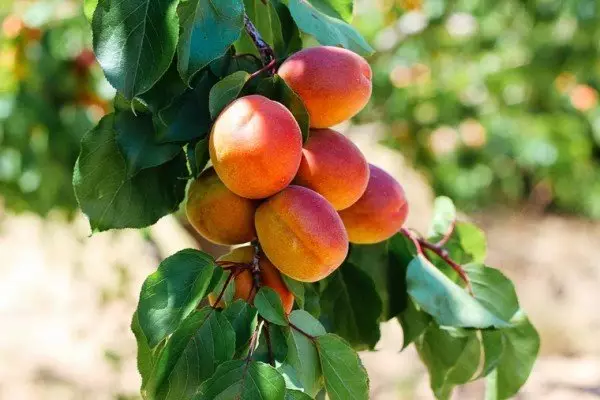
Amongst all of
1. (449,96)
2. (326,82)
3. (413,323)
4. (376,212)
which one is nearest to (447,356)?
(413,323)

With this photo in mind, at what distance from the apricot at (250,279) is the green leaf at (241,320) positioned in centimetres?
2

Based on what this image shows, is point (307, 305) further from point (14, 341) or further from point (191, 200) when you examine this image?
point (14, 341)

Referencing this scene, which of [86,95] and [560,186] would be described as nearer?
[86,95]

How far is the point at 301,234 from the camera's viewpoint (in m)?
0.48

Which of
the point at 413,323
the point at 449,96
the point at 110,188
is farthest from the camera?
the point at 449,96

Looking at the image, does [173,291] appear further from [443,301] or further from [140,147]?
[443,301]

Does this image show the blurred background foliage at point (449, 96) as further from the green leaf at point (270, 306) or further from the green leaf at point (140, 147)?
the green leaf at point (270, 306)

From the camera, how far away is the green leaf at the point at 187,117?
1.73 ft

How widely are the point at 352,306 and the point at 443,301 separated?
8 centimetres

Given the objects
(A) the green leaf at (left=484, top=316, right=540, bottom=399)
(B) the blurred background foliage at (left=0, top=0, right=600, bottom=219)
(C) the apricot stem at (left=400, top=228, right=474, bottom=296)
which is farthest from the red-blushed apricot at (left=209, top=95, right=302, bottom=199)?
(B) the blurred background foliage at (left=0, top=0, right=600, bottom=219)

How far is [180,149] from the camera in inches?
21.5

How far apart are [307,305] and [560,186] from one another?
3.69 m

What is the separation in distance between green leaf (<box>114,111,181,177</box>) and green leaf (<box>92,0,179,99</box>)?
0.06 m

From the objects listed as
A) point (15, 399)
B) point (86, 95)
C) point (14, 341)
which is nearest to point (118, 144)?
point (86, 95)
